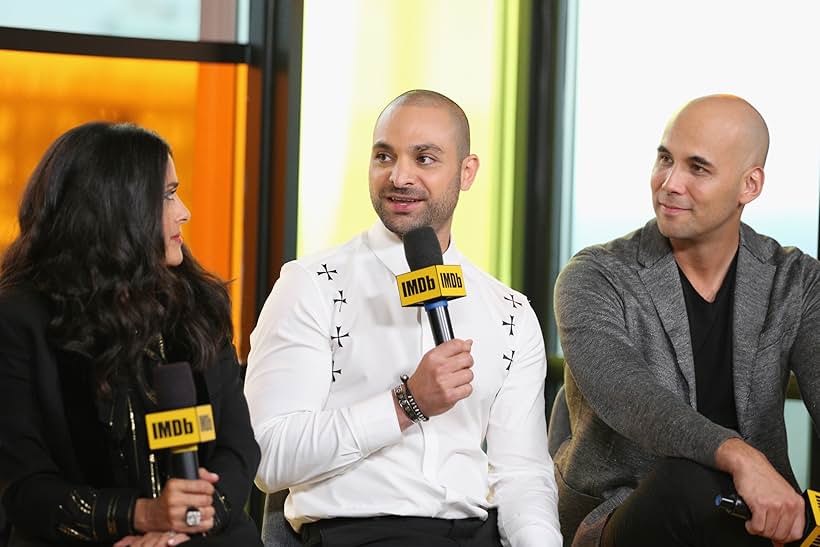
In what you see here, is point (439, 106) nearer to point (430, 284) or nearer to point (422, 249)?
point (422, 249)

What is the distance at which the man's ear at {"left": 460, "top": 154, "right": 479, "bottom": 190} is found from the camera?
285cm

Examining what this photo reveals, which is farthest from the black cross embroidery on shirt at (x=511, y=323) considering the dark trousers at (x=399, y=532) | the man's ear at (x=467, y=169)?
the dark trousers at (x=399, y=532)

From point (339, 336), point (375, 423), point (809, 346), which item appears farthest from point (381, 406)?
point (809, 346)

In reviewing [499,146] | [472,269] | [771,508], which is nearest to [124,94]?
[499,146]

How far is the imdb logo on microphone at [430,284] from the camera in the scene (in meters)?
2.22

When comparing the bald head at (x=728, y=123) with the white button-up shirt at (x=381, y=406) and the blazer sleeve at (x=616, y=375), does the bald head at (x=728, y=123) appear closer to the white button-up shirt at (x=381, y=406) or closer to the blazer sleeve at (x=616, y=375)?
the blazer sleeve at (x=616, y=375)

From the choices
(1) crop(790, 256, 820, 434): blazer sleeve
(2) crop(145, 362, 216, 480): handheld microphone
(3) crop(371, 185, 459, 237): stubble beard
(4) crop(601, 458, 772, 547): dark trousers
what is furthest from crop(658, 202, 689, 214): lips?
(2) crop(145, 362, 216, 480): handheld microphone

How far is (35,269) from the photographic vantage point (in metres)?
2.18

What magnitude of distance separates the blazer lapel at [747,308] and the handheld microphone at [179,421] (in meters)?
1.44

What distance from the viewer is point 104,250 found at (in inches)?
85.1

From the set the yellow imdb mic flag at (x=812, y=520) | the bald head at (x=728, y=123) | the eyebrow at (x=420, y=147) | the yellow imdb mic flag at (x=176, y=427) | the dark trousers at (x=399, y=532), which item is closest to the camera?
the yellow imdb mic flag at (x=176, y=427)

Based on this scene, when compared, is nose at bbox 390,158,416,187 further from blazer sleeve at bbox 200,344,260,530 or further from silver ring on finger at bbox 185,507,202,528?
silver ring on finger at bbox 185,507,202,528

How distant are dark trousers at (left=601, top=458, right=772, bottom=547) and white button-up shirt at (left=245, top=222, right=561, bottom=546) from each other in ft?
0.61

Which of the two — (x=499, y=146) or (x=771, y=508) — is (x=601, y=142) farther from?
(x=771, y=508)
